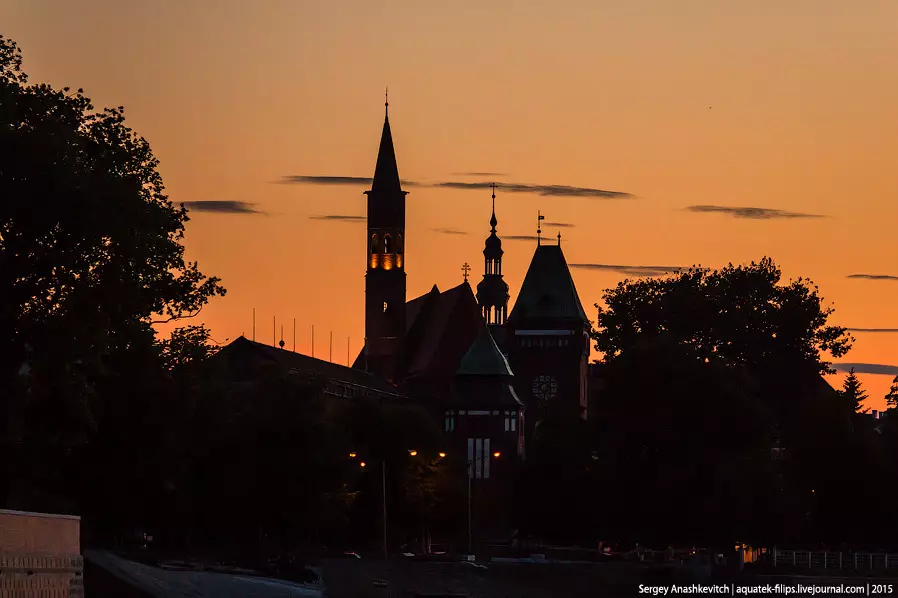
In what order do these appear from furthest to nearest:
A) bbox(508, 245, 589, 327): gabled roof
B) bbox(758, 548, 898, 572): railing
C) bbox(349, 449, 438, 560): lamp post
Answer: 1. bbox(508, 245, 589, 327): gabled roof
2. bbox(349, 449, 438, 560): lamp post
3. bbox(758, 548, 898, 572): railing

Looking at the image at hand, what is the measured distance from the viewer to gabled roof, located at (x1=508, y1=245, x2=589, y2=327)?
197 m

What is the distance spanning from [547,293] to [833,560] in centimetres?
9822

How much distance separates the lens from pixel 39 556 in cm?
5044

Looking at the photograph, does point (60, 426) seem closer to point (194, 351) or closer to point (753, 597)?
point (194, 351)

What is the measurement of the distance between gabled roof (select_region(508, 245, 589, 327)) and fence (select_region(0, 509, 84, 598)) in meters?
141

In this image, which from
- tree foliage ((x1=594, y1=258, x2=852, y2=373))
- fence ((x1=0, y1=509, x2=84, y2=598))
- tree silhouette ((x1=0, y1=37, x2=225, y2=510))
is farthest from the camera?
tree foliage ((x1=594, y1=258, x2=852, y2=373))

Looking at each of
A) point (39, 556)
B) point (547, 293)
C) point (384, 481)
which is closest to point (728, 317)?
point (384, 481)

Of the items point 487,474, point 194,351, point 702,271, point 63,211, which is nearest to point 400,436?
point 702,271

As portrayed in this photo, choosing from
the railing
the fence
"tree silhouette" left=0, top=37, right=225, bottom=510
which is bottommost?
the railing

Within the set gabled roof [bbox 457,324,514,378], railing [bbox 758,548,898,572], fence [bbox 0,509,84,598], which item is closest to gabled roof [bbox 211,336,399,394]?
gabled roof [bbox 457,324,514,378]

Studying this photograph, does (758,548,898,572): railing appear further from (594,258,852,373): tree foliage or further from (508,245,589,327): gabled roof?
(508,245,589,327): gabled roof

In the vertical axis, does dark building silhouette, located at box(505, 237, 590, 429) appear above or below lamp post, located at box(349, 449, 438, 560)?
above

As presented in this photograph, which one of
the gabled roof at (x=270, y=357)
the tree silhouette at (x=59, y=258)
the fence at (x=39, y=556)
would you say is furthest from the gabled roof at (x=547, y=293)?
the fence at (x=39, y=556)

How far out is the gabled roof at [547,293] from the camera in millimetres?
196625
